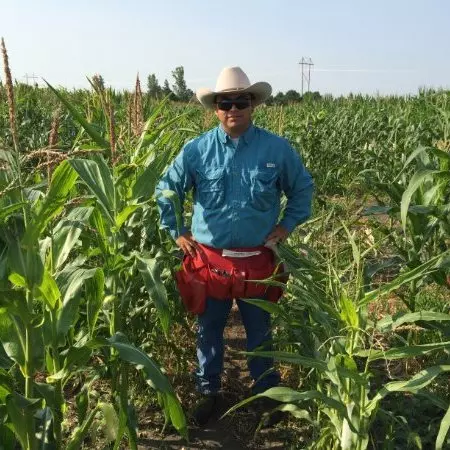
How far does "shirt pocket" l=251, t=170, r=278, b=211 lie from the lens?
2715 millimetres

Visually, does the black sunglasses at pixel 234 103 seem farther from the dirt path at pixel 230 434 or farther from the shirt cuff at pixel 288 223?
the dirt path at pixel 230 434

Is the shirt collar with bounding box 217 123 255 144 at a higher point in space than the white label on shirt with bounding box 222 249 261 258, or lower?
higher

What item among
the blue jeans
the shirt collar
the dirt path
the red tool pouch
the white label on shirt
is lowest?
the dirt path

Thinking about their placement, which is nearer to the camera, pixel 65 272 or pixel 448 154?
pixel 65 272

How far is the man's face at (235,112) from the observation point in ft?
8.87

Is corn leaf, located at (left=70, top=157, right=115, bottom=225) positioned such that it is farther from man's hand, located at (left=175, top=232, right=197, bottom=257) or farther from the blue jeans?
the blue jeans

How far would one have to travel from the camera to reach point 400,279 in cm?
194

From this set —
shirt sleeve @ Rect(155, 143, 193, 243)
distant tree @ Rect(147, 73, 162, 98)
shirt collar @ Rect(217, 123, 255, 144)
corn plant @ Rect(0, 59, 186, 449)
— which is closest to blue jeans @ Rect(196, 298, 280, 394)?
shirt sleeve @ Rect(155, 143, 193, 243)

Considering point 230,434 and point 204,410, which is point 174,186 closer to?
point 204,410

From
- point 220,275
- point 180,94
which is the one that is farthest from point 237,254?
point 180,94

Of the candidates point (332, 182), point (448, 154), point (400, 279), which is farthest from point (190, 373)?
point (332, 182)

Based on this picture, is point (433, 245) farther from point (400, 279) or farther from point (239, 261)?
point (400, 279)

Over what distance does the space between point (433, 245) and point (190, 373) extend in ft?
5.42

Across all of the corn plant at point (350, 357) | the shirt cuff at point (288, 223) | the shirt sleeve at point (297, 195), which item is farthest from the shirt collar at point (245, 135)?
the corn plant at point (350, 357)
